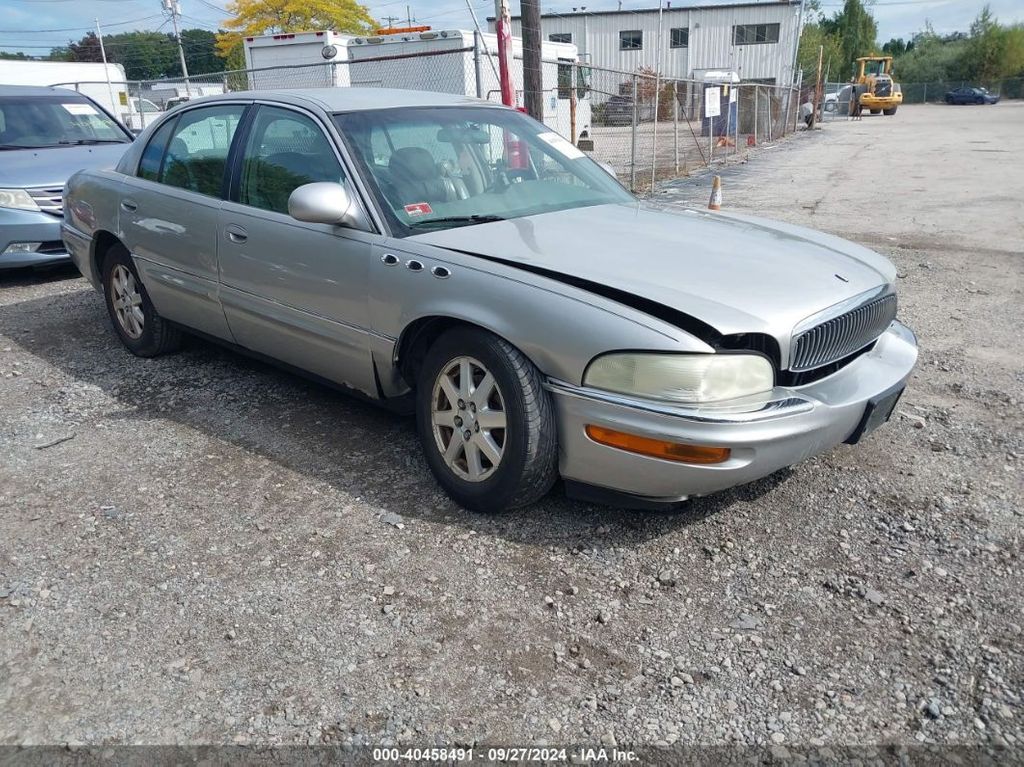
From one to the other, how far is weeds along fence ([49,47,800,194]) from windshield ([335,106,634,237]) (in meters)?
5.03

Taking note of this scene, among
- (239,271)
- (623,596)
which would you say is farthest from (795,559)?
(239,271)

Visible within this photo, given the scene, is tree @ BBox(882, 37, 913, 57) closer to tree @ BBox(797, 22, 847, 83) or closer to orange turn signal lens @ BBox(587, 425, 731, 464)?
tree @ BBox(797, 22, 847, 83)

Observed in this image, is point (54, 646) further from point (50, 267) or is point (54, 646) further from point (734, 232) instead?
point (50, 267)

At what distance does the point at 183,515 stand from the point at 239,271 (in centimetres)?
135

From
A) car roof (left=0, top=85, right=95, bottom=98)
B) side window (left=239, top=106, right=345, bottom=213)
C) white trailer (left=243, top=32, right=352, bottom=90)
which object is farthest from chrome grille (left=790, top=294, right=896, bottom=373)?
white trailer (left=243, top=32, right=352, bottom=90)

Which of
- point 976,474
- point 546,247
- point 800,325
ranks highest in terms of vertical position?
point 546,247

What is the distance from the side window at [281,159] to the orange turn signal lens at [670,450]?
1.82 m

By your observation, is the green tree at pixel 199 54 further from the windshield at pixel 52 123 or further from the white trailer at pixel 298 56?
the windshield at pixel 52 123

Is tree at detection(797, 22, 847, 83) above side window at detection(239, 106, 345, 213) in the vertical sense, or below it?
above

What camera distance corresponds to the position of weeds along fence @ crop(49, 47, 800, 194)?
527 inches

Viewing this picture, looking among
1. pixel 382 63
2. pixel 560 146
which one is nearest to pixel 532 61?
pixel 382 63

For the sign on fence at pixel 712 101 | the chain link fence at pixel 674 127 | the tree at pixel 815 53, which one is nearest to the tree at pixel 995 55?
the tree at pixel 815 53

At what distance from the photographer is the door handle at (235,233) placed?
4.14 meters

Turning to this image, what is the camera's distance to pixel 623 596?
289 cm
